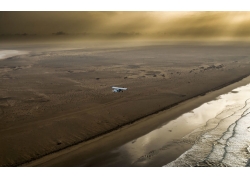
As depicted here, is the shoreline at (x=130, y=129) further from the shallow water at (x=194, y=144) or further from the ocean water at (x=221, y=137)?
the ocean water at (x=221, y=137)

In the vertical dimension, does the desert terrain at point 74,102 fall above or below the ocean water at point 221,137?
above

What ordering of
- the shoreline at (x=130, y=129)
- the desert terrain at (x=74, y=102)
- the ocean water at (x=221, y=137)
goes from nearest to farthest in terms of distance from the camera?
1. the ocean water at (x=221, y=137)
2. the shoreline at (x=130, y=129)
3. the desert terrain at (x=74, y=102)

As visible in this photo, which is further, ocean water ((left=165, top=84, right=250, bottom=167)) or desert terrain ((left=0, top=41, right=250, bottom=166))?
desert terrain ((left=0, top=41, right=250, bottom=166))

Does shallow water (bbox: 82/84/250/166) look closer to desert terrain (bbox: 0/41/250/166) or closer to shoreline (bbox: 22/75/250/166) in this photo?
shoreline (bbox: 22/75/250/166)

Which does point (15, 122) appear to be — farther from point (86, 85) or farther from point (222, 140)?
point (222, 140)

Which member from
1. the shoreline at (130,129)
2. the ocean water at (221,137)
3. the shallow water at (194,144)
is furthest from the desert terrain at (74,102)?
the ocean water at (221,137)

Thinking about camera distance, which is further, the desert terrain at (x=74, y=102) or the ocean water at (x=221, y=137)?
the desert terrain at (x=74, y=102)

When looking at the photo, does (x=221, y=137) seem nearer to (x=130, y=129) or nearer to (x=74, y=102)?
(x=130, y=129)

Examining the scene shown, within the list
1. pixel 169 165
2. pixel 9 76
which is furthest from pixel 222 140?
pixel 9 76

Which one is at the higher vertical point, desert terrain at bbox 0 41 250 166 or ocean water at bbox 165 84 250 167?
desert terrain at bbox 0 41 250 166

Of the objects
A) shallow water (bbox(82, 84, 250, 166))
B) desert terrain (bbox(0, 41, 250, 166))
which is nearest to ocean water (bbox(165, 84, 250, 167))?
shallow water (bbox(82, 84, 250, 166))
